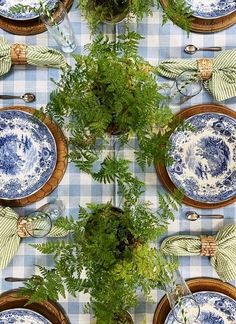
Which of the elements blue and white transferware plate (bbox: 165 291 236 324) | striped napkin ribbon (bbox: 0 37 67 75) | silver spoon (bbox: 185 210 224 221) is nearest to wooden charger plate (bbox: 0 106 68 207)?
striped napkin ribbon (bbox: 0 37 67 75)

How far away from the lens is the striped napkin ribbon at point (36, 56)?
5.05 feet

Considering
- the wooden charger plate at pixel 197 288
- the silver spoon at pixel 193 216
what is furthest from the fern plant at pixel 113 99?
the wooden charger plate at pixel 197 288

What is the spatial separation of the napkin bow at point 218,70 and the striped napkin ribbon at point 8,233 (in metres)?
0.50

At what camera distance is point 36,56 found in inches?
60.6

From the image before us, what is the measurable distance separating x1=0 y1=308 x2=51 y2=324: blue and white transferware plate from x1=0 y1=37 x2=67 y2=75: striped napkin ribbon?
628 mm

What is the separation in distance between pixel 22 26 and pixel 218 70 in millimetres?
529

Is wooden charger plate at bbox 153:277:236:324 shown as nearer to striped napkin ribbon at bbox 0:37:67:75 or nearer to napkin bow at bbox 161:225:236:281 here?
napkin bow at bbox 161:225:236:281

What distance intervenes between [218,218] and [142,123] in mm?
394

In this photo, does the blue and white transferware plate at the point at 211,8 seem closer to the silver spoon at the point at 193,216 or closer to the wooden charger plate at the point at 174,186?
the wooden charger plate at the point at 174,186

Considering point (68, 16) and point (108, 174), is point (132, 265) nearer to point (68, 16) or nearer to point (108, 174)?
point (108, 174)

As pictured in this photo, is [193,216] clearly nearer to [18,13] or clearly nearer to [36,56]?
[36,56]

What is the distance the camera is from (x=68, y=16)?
1.58 metres

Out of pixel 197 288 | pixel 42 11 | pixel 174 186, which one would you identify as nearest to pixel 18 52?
pixel 42 11

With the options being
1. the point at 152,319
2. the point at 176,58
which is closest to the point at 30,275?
the point at 152,319
